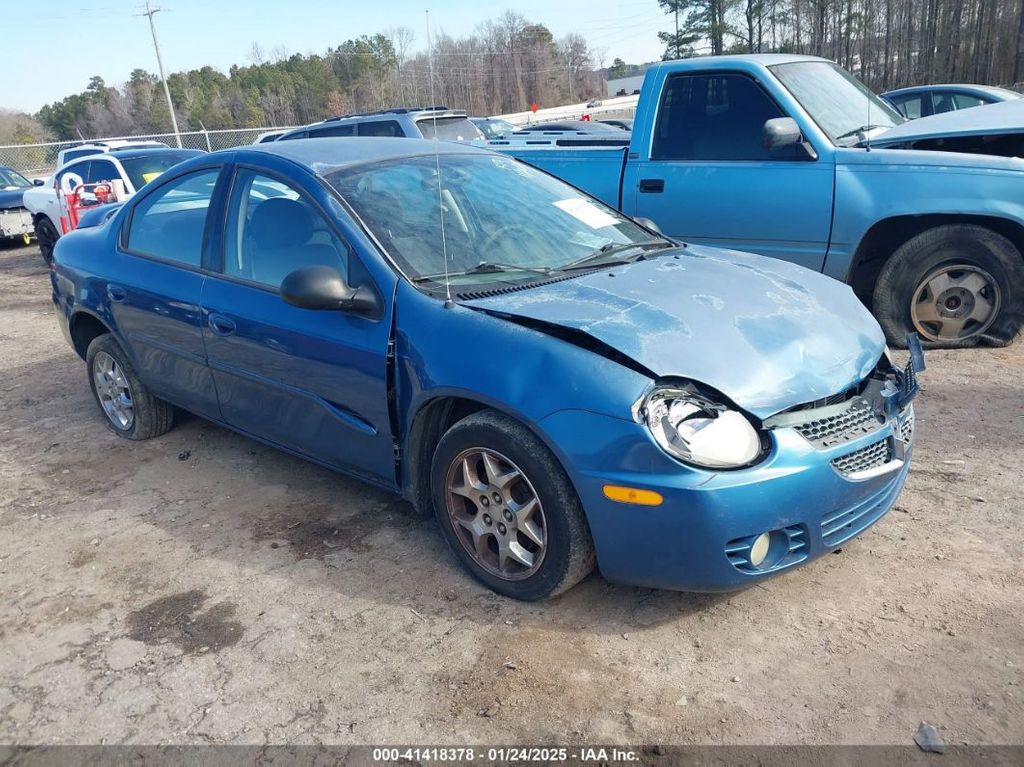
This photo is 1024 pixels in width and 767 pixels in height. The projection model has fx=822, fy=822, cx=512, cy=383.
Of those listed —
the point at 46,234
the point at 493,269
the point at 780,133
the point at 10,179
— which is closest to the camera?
the point at 493,269

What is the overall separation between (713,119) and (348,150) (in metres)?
3.03

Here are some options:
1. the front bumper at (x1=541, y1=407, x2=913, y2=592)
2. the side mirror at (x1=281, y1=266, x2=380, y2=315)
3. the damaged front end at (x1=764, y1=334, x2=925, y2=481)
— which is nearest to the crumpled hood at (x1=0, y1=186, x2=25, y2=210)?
the side mirror at (x1=281, y1=266, x2=380, y2=315)

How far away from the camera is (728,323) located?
9.73 ft

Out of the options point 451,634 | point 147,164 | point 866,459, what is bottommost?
point 451,634

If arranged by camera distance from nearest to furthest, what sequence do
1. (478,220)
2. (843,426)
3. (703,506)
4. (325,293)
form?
(703,506) → (843,426) → (325,293) → (478,220)

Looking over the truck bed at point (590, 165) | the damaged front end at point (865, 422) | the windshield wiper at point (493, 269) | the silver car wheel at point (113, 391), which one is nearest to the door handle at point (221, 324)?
the windshield wiper at point (493, 269)

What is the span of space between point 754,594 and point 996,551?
39.0 inches

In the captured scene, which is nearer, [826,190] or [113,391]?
[113,391]

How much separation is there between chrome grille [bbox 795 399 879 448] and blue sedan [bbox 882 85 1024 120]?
10658 millimetres

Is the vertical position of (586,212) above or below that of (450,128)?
below

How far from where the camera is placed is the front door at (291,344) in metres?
3.34

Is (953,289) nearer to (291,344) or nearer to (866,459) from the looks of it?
(866,459)

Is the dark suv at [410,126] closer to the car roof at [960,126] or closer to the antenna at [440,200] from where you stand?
the car roof at [960,126]

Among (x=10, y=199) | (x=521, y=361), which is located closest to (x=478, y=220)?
(x=521, y=361)
